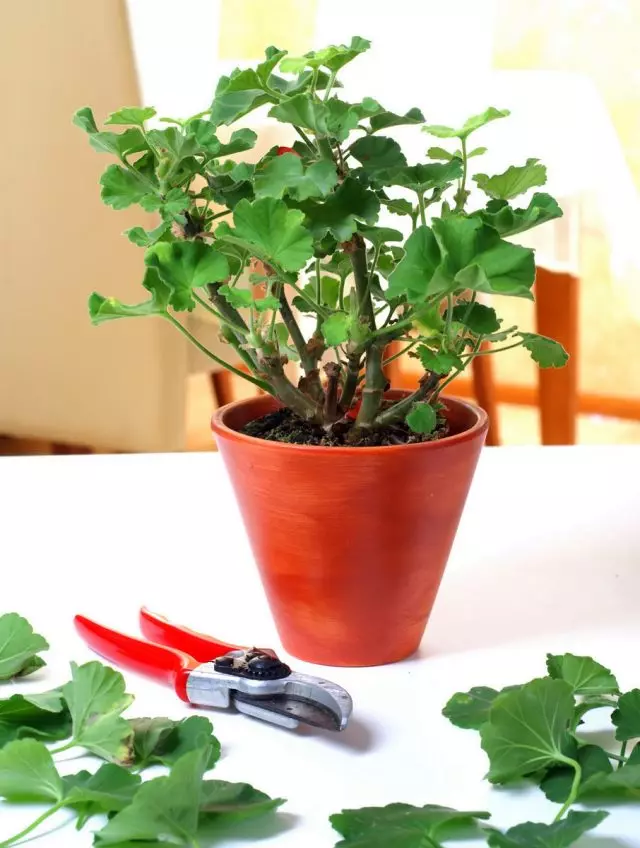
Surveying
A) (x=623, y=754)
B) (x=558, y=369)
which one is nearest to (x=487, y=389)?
(x=558, y=369)

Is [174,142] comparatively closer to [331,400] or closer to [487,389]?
[331,400]

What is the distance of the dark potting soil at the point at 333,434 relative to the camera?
535 millimetres

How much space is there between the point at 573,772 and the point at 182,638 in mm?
215

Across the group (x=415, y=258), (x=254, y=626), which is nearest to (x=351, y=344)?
(x=415, y=258)

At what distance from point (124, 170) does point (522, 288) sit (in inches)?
7.8

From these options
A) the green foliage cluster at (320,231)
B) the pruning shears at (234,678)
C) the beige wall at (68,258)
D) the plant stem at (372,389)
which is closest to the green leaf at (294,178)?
the green foliage cluster at (320,231)

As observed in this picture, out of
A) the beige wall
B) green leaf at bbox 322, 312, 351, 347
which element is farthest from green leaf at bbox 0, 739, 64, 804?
the beige wall

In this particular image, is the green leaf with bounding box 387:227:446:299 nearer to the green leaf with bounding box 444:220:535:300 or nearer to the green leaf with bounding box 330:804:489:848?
the green leaf with bounding box 444:220:535:300

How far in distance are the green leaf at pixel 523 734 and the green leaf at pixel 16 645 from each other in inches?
9.2

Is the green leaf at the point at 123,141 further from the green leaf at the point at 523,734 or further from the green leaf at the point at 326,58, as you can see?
the green leaf at the point at 523,734

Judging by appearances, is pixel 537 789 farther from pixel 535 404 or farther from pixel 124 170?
pixel 535 404

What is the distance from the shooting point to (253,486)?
1.72 ft

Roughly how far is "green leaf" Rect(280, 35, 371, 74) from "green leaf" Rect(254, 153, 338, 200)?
4 cm

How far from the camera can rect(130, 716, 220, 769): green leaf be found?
431mm
